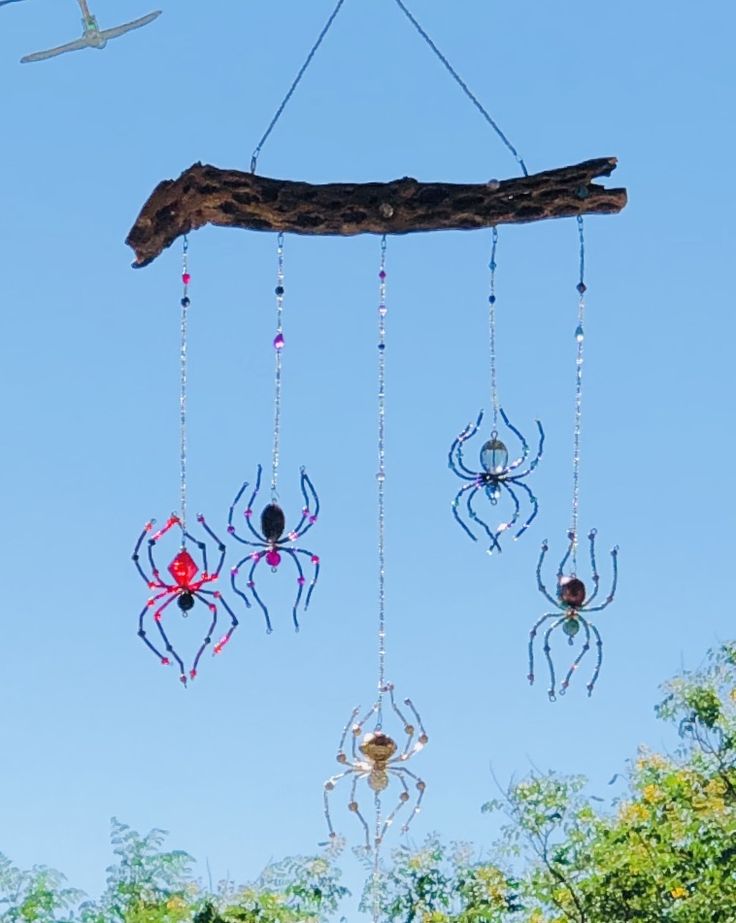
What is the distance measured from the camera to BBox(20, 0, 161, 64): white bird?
3375 millimetres

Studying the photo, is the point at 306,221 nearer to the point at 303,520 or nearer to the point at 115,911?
the point at 303,520

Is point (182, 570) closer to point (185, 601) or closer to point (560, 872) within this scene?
point (185, 601)

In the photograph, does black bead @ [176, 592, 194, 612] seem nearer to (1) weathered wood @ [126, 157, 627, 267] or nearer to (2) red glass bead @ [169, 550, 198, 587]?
(2) red glass bead @ [169, 550, 198, 587]

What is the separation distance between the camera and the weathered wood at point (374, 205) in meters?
3.54

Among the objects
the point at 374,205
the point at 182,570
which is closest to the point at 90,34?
the point at 374,205

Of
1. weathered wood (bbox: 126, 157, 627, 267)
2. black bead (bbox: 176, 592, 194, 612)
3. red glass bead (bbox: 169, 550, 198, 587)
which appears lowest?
black bead (bbox: 176, 592, 194, 612)

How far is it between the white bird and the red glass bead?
0.97 metres

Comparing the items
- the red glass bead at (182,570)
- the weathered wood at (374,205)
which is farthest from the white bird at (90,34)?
the red glass bead at (182,570)

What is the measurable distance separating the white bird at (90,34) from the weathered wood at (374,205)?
320 millimetres

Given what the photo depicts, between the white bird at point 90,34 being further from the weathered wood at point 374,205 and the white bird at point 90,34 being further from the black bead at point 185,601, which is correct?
the black bead at point 185,601

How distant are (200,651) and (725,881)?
8.85ft

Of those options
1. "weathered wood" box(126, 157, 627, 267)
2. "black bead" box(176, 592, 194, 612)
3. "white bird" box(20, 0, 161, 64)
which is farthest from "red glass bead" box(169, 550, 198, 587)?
"white bird" box(20, 0, 161, 64)

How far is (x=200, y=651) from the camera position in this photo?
11.6 feet

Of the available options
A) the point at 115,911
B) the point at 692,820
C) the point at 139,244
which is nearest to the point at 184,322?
the point at 139,244
